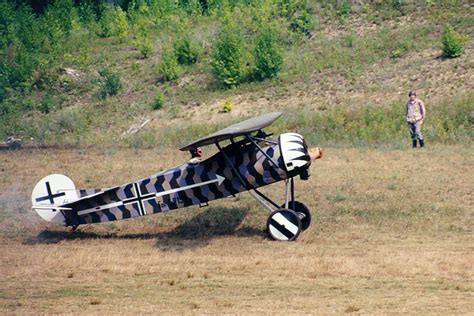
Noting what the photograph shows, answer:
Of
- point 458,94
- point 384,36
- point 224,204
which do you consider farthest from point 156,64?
point 224,204

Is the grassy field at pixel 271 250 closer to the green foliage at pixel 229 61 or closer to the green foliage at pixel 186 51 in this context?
the green foliage at pixel 229 61

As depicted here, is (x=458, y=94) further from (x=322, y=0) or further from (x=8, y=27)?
(x=8, y=27)

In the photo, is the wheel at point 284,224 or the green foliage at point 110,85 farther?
the green foliage at point 110,85

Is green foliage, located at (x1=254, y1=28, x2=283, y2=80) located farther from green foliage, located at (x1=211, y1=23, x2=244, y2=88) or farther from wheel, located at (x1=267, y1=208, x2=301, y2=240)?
wheel, located at (x1=267, y1=208, x2=301, y2=240)

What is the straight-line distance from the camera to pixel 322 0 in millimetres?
49719

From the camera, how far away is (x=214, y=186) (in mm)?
20641

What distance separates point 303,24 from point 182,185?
2788 centimetres

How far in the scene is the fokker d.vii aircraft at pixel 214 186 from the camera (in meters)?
19.8

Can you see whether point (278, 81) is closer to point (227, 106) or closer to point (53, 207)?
point (227, 106)

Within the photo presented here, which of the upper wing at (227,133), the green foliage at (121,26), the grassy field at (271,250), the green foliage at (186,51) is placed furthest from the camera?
the green foliage at (121,26)

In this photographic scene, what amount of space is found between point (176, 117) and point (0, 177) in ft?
47.5

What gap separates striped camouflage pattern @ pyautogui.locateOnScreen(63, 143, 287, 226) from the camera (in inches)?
792

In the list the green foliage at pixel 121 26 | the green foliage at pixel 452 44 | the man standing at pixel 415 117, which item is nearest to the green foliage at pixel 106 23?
the green foliage at pixel 121 26

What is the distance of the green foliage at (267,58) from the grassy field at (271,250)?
48.3ft
